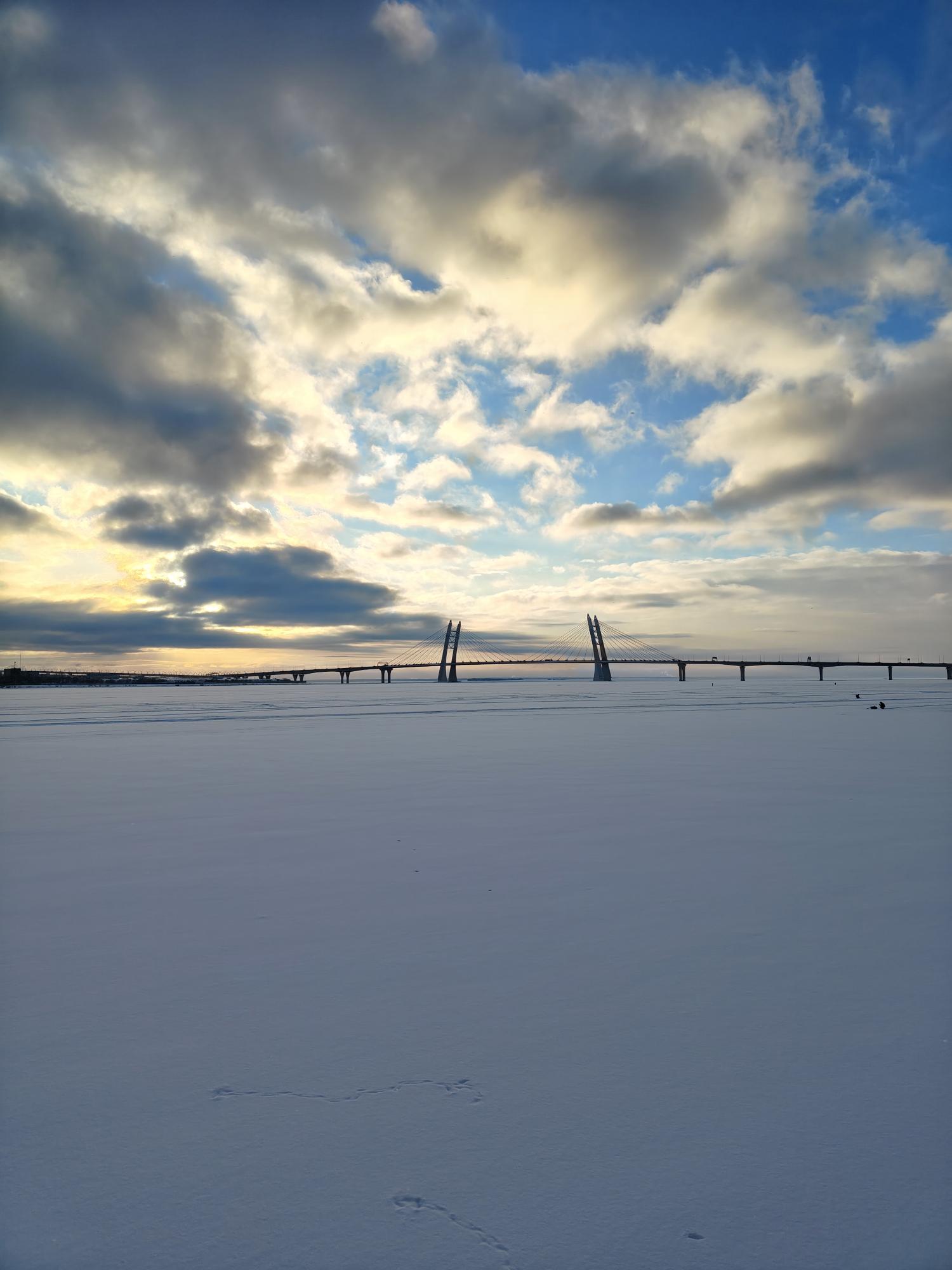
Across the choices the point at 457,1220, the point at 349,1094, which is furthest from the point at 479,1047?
the point at 457,1220

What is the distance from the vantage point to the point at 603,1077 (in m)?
3.26

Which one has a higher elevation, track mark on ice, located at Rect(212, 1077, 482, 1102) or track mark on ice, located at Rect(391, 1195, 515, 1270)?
track mark on ice, located at Rect(212, 1077, 482, 1102)

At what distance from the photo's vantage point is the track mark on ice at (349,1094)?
310cm

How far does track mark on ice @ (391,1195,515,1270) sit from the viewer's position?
2.31m

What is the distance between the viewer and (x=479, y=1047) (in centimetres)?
355

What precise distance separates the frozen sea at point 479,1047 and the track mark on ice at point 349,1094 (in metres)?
0.02

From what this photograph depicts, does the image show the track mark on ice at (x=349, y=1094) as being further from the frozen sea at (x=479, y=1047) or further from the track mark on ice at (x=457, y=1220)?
the track mark on ice at (x=457, y=1220)

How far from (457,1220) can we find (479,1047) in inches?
44.3

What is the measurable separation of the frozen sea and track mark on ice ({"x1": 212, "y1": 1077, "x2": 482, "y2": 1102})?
0.02m

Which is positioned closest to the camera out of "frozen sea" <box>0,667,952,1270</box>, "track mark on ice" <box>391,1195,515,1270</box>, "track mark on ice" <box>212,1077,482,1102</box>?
"track mark on ice" <box>391,1195,515,1270</box>

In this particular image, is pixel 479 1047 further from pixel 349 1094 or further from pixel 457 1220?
pixel 457 1220

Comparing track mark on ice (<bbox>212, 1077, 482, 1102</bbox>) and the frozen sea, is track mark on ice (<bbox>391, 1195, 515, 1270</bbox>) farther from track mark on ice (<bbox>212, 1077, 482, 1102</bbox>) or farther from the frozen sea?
track mark on ice (<bbox>212, 1077, 482, 1102</bbox>)

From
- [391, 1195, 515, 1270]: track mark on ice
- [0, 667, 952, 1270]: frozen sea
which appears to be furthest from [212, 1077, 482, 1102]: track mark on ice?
[391, 1195, 515, 1270]: track mark on ice

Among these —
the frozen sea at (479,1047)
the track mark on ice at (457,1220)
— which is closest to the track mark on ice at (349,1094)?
the frozen sea at (479,1047)
